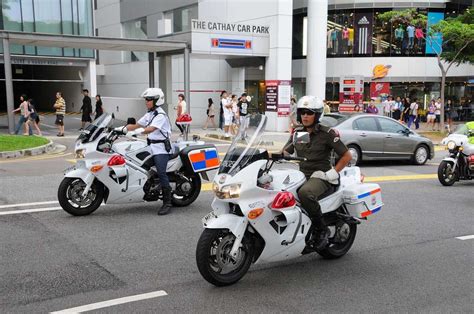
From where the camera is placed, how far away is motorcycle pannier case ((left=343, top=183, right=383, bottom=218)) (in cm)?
551

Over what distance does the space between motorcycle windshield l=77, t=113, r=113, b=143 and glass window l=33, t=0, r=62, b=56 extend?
2877cm

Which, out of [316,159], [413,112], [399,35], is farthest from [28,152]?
[399,35]

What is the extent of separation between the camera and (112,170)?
7.37 m

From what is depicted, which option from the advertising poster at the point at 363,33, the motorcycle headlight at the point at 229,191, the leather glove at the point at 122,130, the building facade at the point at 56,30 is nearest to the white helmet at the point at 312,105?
the motorcycle headlight at the point at 229,191

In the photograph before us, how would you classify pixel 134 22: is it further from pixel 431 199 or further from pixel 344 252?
pixel 344 252

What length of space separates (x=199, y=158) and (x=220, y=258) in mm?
3390

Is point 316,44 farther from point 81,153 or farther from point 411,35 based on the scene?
point 81,153

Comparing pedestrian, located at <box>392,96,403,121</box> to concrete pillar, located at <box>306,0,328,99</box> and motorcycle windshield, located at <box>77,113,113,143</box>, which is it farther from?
motorcycle windshield, located at <box>77,113,113,143</box>

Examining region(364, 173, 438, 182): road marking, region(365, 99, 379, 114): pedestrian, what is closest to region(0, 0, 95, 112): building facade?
region(365, 99, 379, 114): pedestrian

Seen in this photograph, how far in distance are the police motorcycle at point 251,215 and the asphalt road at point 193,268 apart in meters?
0.28

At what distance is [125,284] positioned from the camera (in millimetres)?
4879

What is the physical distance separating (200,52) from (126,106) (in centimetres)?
898

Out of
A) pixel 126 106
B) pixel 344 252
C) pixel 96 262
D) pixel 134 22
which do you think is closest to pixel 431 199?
pixel 344 252

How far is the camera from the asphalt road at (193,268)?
14.8 feet
